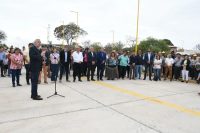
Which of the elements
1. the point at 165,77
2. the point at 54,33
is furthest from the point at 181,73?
the point at 54,33

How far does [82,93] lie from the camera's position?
1066 cm

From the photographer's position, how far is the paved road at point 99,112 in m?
6.26

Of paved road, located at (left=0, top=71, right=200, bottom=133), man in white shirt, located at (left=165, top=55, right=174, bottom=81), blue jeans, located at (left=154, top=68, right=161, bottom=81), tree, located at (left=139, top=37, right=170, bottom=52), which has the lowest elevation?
paved road, located at (left=0, top=71, right=200, bottom=133)

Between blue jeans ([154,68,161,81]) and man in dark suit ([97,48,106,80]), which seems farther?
blue jeans ([154,68,161,81])

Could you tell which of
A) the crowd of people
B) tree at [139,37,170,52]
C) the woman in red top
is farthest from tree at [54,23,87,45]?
the woman in red top

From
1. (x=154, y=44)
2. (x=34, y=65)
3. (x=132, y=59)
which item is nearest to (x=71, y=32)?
(x=154, y=44)

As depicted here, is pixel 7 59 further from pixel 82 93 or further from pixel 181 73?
pixel 181 73

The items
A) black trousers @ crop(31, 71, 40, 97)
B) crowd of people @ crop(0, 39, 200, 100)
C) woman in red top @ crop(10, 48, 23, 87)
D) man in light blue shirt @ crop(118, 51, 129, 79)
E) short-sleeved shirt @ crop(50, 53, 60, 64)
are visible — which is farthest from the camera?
man in light blue shirt @ crop(118, 51, 129, 79)

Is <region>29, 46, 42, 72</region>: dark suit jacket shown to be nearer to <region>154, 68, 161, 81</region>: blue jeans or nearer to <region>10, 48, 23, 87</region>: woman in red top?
<region>10, 48, 23, 87</region>: woman in red top

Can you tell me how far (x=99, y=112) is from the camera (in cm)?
771

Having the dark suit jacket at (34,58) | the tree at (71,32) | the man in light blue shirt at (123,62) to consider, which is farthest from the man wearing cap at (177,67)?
the tree at (71,32)

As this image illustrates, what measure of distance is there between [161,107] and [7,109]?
4885mm

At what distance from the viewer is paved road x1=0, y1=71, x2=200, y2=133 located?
246 inches

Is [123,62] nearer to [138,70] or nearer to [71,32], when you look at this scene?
[138,70]
